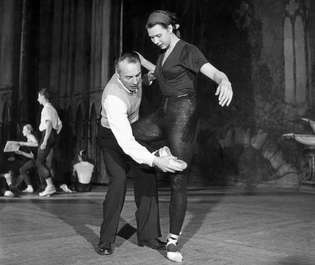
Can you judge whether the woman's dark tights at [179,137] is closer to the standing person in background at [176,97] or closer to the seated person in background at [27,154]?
the standing person in background at [176,97]

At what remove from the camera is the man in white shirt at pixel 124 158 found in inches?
83.3

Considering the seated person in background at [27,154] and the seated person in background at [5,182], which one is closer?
the seated person in background at [5,182]

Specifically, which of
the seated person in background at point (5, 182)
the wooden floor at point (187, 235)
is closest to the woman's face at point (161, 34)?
the wooden floor at point (187, 235)

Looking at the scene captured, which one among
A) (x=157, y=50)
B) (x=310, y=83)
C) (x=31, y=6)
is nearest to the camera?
(x=310, y=83)

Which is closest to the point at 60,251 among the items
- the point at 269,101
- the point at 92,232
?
the point at 92,232

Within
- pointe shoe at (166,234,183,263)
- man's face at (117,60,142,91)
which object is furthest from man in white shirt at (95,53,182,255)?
pointe shoe at (166,234,183,263)

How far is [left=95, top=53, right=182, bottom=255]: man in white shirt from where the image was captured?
6.94 ft

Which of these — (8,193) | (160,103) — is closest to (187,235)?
(160,103)

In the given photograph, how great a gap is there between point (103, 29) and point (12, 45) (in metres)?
1.85

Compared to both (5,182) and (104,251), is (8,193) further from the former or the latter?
(104,251)

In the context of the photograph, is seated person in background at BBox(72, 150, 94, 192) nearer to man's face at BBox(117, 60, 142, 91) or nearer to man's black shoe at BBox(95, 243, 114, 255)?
man's black shoe at BBox(95, 243, 114, 255)

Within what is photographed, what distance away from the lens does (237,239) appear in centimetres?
283

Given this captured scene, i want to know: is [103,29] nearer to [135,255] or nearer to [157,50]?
[157,50]

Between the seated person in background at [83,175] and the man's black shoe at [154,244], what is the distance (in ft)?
14.0
